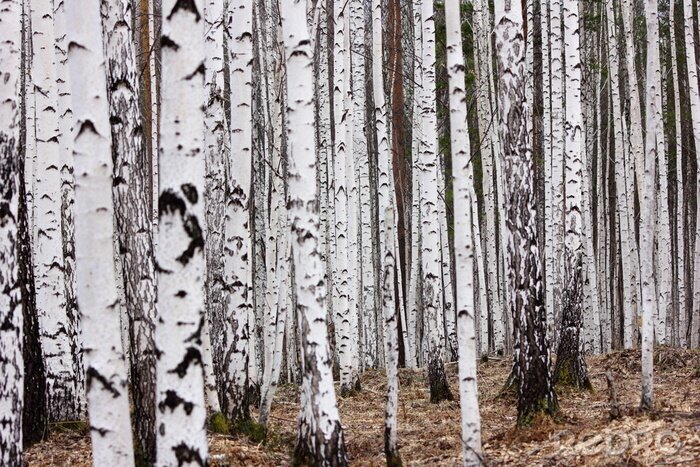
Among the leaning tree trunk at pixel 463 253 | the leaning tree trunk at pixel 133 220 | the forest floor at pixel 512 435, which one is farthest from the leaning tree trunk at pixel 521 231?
the leaning tree trunk at pixel 133 220

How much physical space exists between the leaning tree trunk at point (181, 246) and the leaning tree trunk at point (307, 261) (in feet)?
6.67

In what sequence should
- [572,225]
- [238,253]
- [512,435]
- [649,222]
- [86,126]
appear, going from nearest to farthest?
[86,126], [512,435], [649,222], [238,253], [572,225]

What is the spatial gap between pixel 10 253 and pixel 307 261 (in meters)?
1.93

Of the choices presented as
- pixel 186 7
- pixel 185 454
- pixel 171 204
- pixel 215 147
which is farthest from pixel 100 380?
pixel 215 147

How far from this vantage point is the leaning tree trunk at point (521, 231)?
706cm

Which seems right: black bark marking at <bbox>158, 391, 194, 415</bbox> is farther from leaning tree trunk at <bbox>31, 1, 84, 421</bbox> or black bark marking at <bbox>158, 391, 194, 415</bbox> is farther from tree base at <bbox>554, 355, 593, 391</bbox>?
tree base at <bbox>554, 355, 593, 391</bbox>

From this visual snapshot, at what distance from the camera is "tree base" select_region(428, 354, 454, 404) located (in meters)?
10.4

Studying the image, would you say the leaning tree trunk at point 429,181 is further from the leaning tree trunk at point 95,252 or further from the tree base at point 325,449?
the leaning tree trunk at point 95,252

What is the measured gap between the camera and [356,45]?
42.0 ft

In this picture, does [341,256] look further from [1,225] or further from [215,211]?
[1,225]

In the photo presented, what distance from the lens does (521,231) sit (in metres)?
7.37

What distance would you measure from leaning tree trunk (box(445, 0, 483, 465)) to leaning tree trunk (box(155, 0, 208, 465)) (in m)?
2.29

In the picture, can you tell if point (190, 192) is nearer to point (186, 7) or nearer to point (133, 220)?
point (186, 7)

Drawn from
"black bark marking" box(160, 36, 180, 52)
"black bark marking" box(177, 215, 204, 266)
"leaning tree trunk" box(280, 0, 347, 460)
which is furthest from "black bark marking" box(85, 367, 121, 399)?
"leaning tree trunk" box(280, 0, 347, 460)
